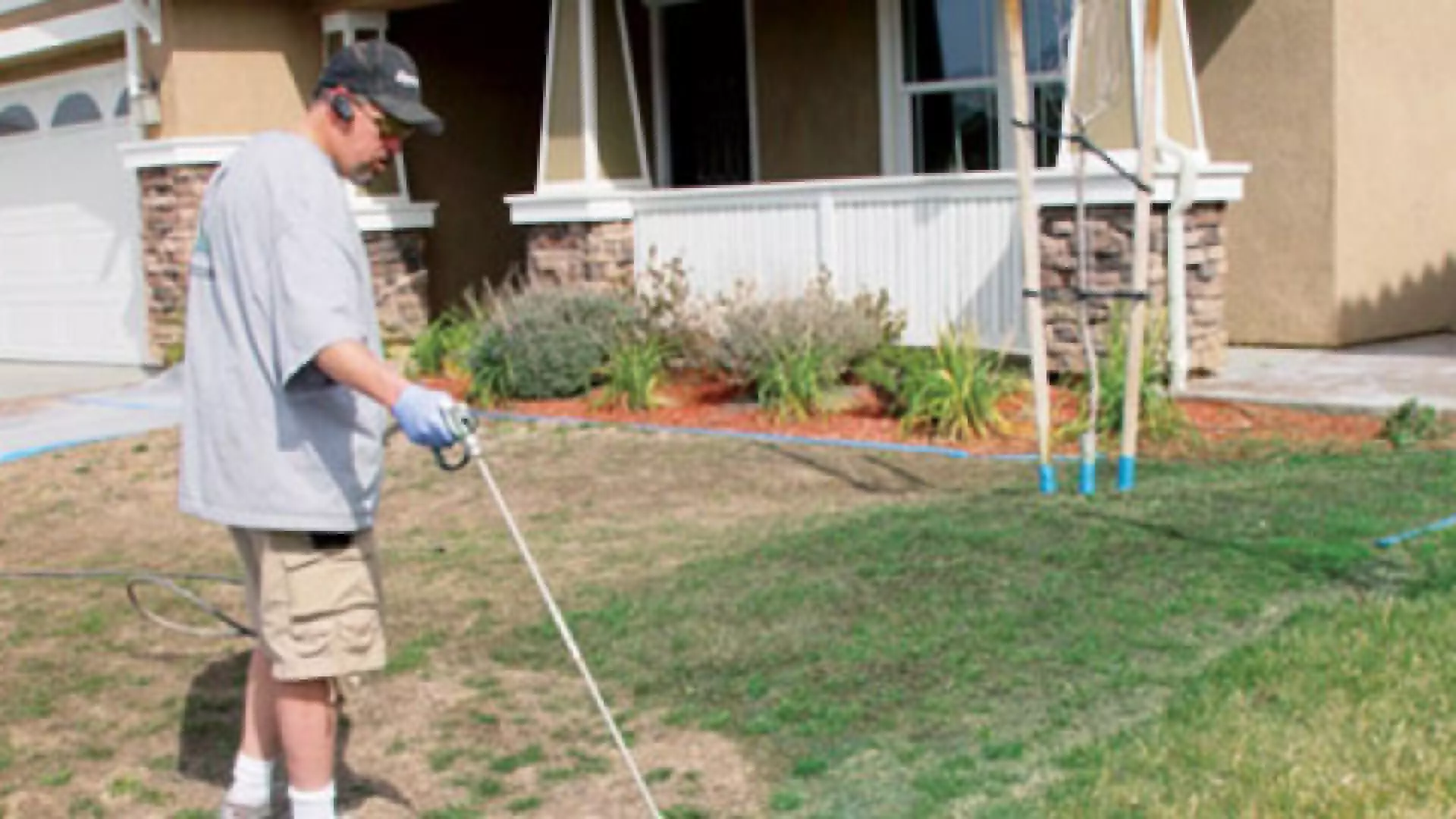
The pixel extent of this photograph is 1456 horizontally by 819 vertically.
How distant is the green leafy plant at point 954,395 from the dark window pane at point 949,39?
3795mm

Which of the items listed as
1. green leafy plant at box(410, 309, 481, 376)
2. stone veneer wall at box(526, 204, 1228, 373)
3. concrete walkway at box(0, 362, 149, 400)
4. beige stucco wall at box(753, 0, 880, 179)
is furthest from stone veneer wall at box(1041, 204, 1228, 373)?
concrete walkway at box(0, 362, 149, 400)

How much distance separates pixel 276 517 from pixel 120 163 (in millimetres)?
12395

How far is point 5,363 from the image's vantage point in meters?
16.9

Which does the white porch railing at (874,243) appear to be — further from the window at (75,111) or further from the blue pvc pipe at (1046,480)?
the window at (75,111)

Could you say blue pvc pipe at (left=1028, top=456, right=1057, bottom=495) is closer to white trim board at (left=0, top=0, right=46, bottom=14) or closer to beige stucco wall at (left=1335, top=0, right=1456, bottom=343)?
beige stucco wall at (left=1335, top=0, right=1456, bottom=343)

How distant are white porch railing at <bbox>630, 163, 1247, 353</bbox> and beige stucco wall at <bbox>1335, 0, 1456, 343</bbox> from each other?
1935 mm

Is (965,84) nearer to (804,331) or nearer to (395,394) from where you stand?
(804,331)

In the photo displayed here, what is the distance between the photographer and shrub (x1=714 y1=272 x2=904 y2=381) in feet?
33.5

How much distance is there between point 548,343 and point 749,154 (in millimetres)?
4121

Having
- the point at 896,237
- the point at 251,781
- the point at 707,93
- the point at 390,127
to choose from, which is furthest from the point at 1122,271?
the point at 251,781

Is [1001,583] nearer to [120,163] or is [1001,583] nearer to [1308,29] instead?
[1308,29]

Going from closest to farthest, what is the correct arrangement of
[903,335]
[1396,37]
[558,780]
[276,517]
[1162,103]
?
1. [276,517]
2. [558,780]
3. [1162,103]
4. [903,335]
5. [1396,37]

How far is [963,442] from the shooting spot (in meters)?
9.24

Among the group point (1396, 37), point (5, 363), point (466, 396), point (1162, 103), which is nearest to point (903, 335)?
point (1162, 103)
